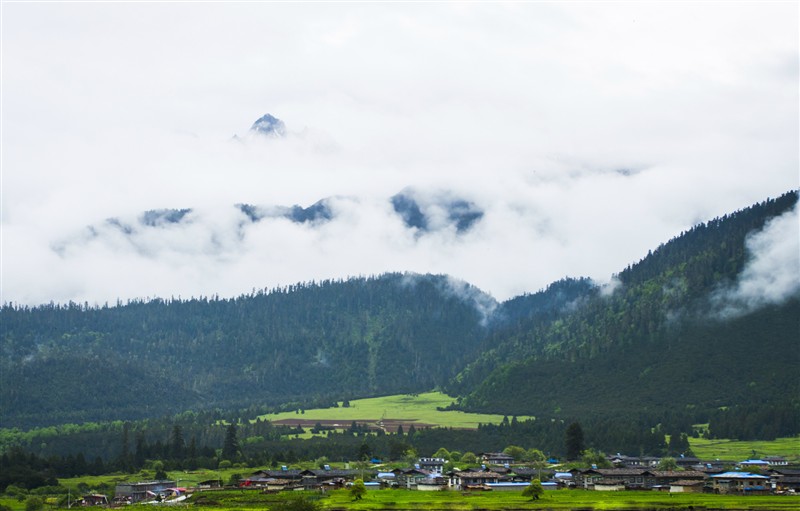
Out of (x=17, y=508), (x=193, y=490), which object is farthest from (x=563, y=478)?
(x=17, y=508)

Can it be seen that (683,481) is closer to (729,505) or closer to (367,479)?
(729,505)

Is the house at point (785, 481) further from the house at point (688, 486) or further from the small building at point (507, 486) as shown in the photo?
the small building at point (507, 486)

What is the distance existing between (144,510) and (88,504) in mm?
24366

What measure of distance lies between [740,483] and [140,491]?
96110mm

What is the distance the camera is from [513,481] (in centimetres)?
19200

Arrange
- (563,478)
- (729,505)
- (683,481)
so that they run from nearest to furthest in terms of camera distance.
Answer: (729,505)
(683,481)
(563,478)

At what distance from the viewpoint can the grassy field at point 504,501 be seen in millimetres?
151250

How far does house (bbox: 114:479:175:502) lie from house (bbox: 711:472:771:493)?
287 feet

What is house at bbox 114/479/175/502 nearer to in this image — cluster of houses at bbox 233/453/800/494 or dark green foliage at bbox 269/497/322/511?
cluster of houses at bbox 233/453/800/494

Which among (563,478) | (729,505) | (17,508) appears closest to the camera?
(729,505)

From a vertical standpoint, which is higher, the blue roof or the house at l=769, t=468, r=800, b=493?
the blue roof

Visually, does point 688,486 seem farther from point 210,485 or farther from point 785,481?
point 210,485

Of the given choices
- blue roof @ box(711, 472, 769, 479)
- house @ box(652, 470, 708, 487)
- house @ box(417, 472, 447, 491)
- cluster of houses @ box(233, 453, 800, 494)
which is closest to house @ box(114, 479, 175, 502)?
cluster of houses @ box(233, 453, 800, 494)

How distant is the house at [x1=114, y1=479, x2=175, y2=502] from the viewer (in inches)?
7298
